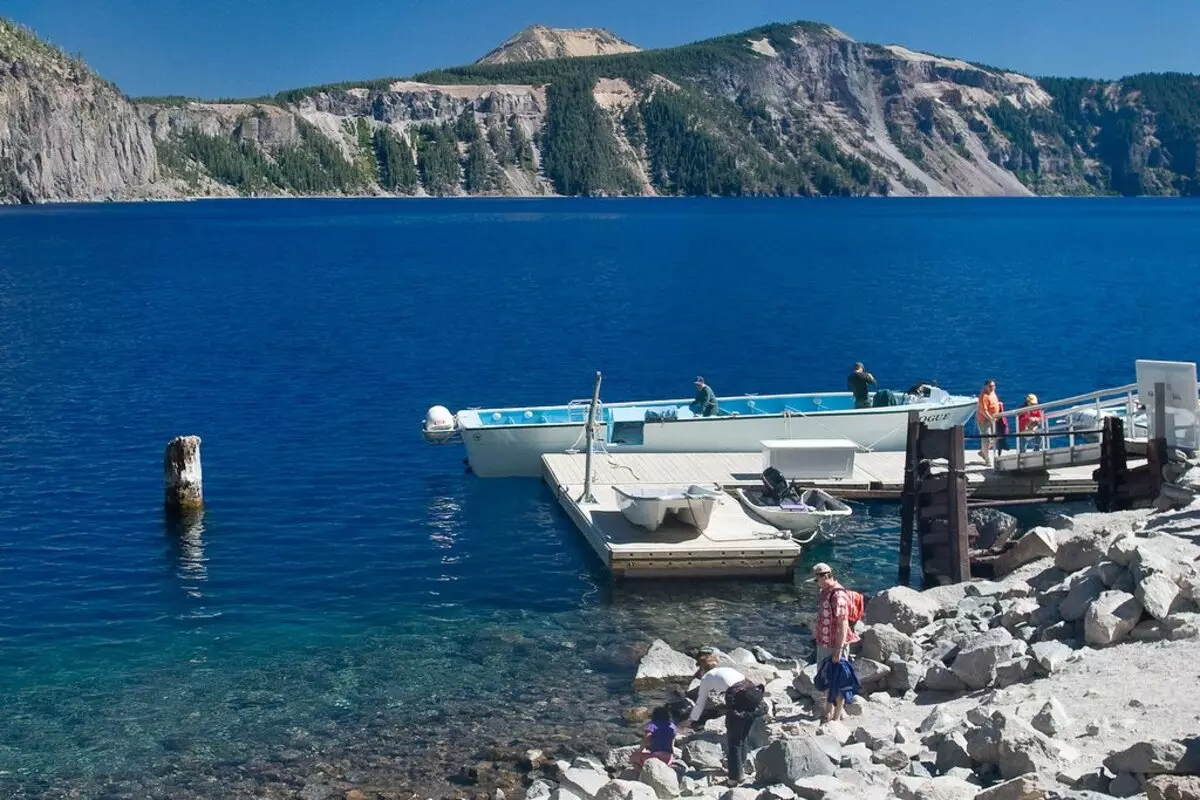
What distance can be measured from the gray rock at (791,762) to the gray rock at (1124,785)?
2.91m

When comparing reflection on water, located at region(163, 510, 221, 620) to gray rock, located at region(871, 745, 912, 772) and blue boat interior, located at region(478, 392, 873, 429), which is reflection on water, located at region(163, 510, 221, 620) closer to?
blue boat interior, located at region(478, 392, 873, 429)

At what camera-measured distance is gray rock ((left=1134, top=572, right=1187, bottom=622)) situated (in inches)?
640

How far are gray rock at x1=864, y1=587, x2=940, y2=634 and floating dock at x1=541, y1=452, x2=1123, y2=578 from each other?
4.35 m

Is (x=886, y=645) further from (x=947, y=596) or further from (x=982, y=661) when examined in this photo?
(x=947, y=596)

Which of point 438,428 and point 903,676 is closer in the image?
point 903,676

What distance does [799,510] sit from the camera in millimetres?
26859

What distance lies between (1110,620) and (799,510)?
1081 cm

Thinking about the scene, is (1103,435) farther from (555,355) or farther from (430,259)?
(430,259)

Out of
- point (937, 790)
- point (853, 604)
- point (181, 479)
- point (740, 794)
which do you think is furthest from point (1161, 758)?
point (181, 479)


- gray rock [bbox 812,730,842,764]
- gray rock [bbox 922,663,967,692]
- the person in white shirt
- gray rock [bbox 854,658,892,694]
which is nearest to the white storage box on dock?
gray rock [bbox 854,658,892,694]

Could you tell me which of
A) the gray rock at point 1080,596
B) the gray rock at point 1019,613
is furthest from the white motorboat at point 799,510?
the gray rock at point 1080,596

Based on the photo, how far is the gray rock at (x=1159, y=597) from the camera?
16266 mm

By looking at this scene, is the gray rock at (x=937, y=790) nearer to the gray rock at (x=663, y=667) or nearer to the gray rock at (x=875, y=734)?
the gray rock at (x=875, y=734)

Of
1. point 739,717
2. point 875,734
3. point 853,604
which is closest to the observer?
point 875,734
